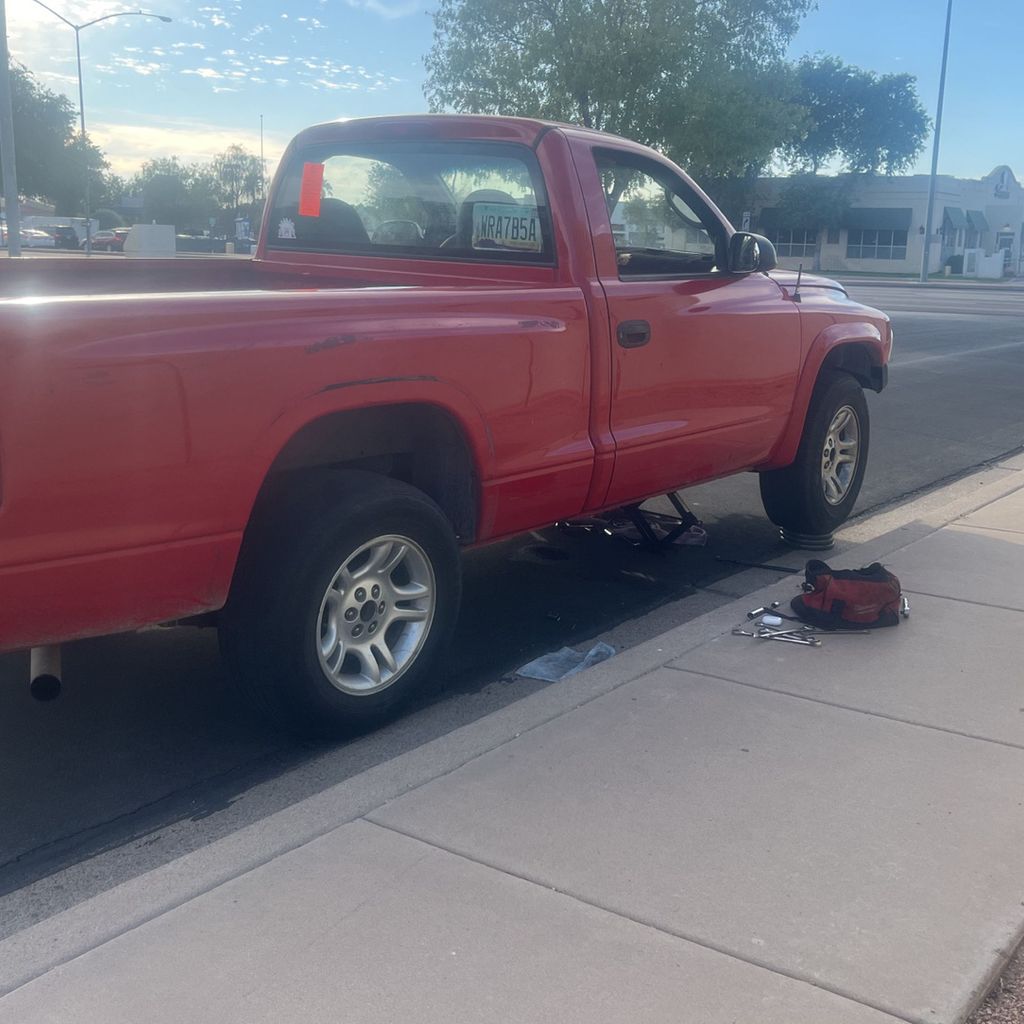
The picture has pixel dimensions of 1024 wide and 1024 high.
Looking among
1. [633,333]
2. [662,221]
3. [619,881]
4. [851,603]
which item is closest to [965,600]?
[851,603]

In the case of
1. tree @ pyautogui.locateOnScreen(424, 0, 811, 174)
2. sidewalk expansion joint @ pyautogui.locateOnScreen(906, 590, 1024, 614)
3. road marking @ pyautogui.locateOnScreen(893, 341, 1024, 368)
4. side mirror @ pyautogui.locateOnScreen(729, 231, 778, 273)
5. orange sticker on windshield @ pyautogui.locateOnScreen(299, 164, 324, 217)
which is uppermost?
tree @ pyautogui.locateOnScreen(424, 0, 811, 174)

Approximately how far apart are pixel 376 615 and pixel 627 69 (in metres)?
26.4

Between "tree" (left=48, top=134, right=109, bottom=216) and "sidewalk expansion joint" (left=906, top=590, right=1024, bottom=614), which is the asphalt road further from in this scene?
"tree" (left=48, top=134, right=109, bottom=216)

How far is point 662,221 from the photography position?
19.3 ft

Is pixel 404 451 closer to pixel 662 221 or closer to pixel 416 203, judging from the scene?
pixel 416 203

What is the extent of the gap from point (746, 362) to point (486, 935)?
11.7 ft

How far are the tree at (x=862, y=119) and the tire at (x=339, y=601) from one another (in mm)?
71775

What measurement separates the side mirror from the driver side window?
0.07 meters

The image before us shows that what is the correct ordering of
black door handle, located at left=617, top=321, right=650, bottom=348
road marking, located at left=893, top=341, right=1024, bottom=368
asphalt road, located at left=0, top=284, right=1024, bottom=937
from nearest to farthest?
asphalt road, located at left=0, top=284, right=1024, bottom=937, black door handle, located at left=617, top=321, right=650, bottom=348, road marking, located at left=893, top=341, right=1024, bottom=368

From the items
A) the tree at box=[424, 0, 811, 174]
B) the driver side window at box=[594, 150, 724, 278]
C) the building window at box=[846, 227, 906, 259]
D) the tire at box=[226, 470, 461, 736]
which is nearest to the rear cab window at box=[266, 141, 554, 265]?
the driver side window at box=[594, 150, 724, 278]

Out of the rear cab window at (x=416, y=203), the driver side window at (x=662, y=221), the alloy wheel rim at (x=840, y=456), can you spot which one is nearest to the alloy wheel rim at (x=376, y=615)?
the rear cab window at (x=416, y=203)

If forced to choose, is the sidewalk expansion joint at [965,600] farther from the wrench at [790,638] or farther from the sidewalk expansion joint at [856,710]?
the sidewalk expansion joint at [856,710]

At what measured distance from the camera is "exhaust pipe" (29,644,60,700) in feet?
12.4

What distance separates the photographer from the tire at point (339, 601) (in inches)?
156
